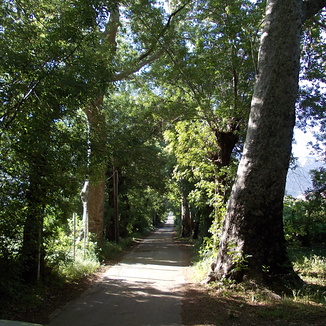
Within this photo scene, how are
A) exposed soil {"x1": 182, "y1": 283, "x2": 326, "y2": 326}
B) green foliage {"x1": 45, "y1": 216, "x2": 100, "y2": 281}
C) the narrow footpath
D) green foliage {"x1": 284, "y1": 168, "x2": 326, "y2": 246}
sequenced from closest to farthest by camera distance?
exposed soil {"x1": 182, "y1": 283, "x2": 326, "y2": 326} → the narrow footpath → green foliage {"x1": 45, "y1": 216, "x2": 100, "y2": 281} → green foliage {"x1": 284, "y1": 168, "x2": 326, "y2": 246}

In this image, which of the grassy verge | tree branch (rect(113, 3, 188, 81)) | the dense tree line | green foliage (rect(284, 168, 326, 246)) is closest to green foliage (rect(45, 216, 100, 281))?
the dense tree line

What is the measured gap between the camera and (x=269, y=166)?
731 cm

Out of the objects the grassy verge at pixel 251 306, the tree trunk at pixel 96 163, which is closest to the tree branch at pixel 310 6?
the tree trunk at pixel 96 163

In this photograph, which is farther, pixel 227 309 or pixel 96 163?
pixel 96 163

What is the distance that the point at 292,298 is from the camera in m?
6.35

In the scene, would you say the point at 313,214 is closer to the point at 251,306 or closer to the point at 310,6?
the point at 310,6

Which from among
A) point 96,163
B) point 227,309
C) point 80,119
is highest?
point 80,119

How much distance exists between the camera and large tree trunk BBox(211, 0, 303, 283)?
727cm

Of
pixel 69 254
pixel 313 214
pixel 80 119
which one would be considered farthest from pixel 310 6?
pixel 313 214

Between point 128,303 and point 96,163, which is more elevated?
point 96,163

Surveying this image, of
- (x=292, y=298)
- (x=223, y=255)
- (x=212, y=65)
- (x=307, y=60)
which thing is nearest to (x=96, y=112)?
(x=212, y=65)

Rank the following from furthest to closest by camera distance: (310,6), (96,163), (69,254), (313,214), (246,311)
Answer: (313,214), (69,254), (310,6), (96,163), (246,311)

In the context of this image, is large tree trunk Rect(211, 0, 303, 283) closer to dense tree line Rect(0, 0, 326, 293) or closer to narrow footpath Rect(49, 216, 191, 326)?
dense tree line Rect(0, 0, 326, 293)

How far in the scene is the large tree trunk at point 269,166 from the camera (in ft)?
23.8
